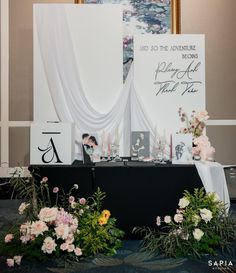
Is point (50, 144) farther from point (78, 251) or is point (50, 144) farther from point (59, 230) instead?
point (78, 251)

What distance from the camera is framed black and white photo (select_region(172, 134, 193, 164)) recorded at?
2.99 metres

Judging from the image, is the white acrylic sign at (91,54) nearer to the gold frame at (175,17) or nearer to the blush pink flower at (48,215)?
the gold frame at (175,17)

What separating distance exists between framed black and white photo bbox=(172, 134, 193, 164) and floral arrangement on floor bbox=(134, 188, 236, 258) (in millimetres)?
329

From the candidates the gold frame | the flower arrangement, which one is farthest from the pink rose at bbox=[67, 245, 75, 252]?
the gold frame

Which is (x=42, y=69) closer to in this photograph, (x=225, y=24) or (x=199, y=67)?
(x=199, y=67)

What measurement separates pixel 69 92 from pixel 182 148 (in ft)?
4.46

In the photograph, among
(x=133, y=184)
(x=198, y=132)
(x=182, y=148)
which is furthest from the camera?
(x=198, y=132)

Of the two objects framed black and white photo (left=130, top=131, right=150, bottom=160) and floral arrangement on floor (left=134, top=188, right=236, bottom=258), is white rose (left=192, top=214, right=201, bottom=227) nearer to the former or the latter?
floral arrangement on floor (left=134, top=188, right=236, bottom=258)

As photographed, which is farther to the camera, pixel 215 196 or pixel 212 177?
pixel 212 177

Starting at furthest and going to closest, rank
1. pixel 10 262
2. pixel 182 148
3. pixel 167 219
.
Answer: pixel 182 148
pixel 167 219
pixel 10 262

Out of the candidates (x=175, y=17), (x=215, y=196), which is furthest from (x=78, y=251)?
(x=175, y=17)

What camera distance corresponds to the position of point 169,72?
3611mm

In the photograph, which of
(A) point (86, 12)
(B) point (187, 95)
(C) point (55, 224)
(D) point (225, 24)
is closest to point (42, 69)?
(A) point (86, 12)

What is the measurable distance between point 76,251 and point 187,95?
2.04 metres
